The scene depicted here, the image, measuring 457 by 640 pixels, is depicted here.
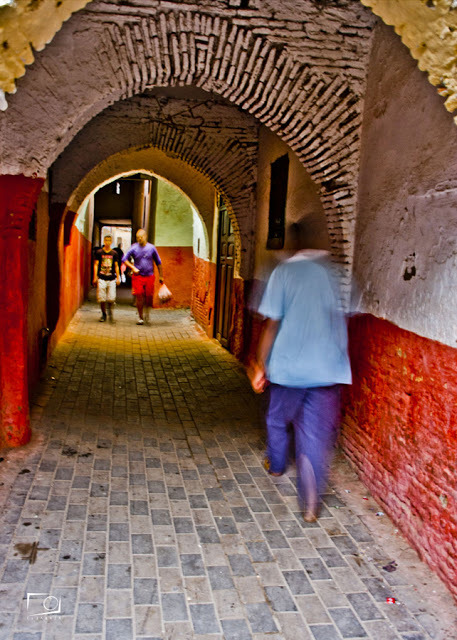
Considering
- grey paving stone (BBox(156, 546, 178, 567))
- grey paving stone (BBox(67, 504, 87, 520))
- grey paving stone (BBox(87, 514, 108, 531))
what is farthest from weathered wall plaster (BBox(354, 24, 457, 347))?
grey paving stone (BBox(67, 504, 87, 520))

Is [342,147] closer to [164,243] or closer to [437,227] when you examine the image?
[437,227]

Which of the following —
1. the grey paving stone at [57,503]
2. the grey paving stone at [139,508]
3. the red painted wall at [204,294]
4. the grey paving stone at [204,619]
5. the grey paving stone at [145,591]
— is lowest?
the grey paving stone at [139,508]

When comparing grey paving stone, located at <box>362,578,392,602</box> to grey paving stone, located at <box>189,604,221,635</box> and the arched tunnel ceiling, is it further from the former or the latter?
the arched tunnel ceiling

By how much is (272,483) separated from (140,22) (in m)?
3.49

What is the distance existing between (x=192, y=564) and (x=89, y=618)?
0.67 meters

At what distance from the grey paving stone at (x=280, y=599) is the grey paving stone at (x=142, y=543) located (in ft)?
2.39

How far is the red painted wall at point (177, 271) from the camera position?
587 inches

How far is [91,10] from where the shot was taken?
3.88 metres

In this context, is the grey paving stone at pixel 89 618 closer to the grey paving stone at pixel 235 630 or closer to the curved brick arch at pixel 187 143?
the grey paving stone at pixel 235 630

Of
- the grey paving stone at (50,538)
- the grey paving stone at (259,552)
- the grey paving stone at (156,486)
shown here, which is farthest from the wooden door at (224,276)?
the grey paving stone at (50,538)

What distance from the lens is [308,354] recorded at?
12.0ft

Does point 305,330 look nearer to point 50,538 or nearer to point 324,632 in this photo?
point 324,632

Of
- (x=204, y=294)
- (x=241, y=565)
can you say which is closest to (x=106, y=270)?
(x=204, y=294)
